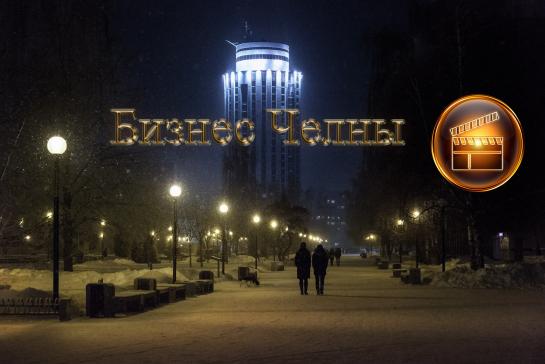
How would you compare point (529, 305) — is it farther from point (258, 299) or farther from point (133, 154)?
point (133, 154)

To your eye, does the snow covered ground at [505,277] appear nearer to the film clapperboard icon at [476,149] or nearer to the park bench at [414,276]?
the park bench at [414,276]

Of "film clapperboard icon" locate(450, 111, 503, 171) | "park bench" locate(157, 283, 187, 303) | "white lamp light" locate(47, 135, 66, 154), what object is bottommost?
"park bench" locate(157, 283, 187, 303)

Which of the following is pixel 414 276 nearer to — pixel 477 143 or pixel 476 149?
pixel 476 149

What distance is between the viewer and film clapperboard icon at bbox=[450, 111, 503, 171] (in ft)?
98.8

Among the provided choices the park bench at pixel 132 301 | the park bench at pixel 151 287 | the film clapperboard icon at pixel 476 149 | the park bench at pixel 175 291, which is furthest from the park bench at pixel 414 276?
the park bench at pixel 132 301

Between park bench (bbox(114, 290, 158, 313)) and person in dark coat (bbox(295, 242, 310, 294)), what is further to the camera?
person in dark coat (bbox(295, 242, 310, 294))

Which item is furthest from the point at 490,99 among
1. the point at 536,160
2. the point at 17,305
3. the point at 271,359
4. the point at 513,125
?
the point at 271,359

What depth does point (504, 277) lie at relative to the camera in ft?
97.2

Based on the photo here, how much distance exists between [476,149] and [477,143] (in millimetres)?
324

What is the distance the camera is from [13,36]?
3072 centimetres

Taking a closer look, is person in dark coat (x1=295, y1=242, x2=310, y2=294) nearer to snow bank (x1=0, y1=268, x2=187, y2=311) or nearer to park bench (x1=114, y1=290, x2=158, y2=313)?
snow bank (x1=0, y1=268, x2=187, y2=311)

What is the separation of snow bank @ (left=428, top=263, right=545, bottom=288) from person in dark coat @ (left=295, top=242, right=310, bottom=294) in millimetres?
6474

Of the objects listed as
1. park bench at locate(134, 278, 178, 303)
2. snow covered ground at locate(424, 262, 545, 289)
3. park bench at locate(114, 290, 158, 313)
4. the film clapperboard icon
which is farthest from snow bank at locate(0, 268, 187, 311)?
the film clapperboard icon

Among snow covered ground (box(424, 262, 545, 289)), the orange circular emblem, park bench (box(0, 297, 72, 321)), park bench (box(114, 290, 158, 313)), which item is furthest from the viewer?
the orange circular emblem
